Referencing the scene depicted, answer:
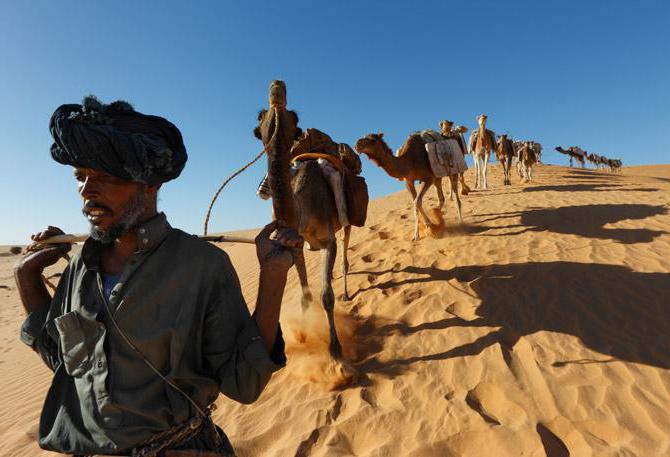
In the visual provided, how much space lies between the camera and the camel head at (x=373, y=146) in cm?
726

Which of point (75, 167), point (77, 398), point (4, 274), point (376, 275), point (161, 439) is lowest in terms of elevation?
point (4, 274)

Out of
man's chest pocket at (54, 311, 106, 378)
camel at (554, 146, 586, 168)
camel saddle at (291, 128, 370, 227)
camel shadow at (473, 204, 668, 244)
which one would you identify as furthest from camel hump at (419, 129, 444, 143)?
camel at (554, 146, 586, 168)

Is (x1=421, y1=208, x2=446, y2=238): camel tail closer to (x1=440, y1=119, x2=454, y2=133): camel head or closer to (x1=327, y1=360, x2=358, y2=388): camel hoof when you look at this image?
(x1=440, y1=119, x2=454, y2=133): camel head

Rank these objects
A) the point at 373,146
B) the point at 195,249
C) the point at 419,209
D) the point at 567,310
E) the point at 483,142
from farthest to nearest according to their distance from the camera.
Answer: the point at 483,142
the point at 419,209
the point at 373,146
the point at 567,310
the point at 195,249

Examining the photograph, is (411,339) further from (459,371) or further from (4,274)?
(4,274)

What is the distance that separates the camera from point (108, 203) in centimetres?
138

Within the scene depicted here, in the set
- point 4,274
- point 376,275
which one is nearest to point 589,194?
point 376,275

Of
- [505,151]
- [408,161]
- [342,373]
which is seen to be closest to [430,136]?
[408,161]

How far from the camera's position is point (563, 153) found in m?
41.9

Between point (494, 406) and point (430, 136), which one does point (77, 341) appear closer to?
point (494, 406)

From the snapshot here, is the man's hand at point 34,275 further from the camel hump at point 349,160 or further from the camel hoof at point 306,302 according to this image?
the camel hump at point 349,160

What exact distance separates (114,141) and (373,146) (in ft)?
20.9

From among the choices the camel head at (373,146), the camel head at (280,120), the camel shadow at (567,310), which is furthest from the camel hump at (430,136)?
the camel head at (280,120)

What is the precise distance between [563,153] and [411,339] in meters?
45.7
